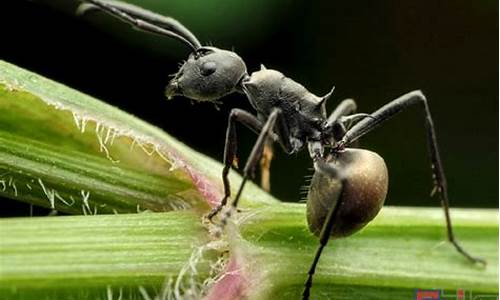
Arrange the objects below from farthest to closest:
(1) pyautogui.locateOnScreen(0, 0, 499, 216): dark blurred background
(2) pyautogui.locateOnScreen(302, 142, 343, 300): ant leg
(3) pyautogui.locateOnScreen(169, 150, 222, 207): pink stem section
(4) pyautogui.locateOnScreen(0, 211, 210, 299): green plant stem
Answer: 1. (1) pyautogui.locateOnScreen(0, 0, 499, 216): dark blurred background
2. (3) pyautogui.locateOnScreen(169, 150, 222, 207): pink stem section
3. (2) pyautogui.locateOnScreen(302, 142, 343, 300): ant leg
4. (4) pyautogui.locateOnScreen(0, 211, 210, 299): green plant stem

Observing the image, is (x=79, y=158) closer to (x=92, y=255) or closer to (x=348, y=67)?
(x=92, y=255)

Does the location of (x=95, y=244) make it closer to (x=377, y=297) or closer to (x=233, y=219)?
(x=233, y=219)

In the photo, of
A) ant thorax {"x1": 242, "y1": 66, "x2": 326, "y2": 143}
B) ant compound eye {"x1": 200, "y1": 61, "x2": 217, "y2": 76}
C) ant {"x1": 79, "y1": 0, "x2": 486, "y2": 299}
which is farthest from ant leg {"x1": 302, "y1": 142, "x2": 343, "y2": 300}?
ant compound eye {"x1": 200, "y1": 61, "x2": 217, "y2": 76}

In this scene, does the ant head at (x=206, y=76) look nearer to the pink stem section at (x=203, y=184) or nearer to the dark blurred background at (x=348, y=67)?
the pink stem section at (x=203, y=184)

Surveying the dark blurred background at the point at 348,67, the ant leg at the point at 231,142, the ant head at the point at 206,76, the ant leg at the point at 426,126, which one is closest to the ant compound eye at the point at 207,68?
the ant head at the point at 206,76

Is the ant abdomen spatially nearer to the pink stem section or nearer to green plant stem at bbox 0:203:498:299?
green plant stem at bbox 0:203:498:299

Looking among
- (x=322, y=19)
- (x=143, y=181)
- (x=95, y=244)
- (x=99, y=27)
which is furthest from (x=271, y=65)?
(x=95, y=244)

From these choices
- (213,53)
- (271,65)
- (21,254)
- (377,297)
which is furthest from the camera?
(271,65)
